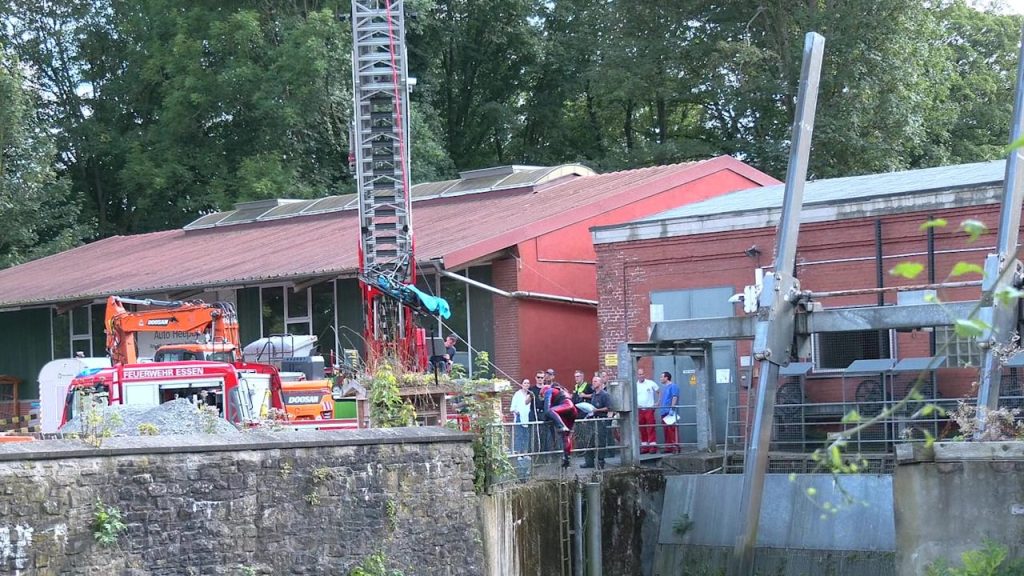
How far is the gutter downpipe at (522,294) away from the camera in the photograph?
90.4 feet

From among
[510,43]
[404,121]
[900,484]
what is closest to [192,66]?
[510,43]

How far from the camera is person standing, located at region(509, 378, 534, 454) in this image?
62.9 ft

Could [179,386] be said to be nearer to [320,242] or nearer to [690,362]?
[690,362]

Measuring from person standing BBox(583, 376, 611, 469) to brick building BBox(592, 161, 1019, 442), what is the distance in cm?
215

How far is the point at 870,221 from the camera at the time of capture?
2364 cm

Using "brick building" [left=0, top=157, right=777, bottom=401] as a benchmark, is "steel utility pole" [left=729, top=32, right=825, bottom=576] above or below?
below

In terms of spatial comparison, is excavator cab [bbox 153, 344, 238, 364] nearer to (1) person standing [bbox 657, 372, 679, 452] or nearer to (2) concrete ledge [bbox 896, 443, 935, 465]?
(1) person standing [bbox 657, 372, 679, 452]

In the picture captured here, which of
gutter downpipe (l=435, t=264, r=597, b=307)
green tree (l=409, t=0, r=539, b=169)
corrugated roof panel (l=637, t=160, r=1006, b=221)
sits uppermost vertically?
green tree (l=409, t=0, r=539, b=169)

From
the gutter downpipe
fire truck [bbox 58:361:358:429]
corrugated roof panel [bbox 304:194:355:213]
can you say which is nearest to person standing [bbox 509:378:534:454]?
fire truck [bbox 58:361:358:429]

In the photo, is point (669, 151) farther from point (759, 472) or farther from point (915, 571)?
point (915, 571)

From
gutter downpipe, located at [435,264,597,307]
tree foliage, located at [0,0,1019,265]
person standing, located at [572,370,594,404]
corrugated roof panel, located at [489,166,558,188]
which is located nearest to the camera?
person standing, located at [572,370,594,404]

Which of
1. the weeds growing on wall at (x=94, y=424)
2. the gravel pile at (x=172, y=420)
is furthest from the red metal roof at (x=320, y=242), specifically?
the weeds growing on wall at (x=94, y=424)

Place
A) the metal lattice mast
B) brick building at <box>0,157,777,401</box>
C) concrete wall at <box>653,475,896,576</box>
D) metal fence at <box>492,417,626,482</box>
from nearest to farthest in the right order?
concrete wall at <box>653,475,896,576</box> → metal fence at <box>492,417,626,482</box> → the metal lattice mast → brick building at <box>0,157,777,401</box>

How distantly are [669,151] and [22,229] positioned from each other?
21241mm
